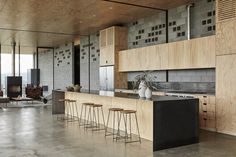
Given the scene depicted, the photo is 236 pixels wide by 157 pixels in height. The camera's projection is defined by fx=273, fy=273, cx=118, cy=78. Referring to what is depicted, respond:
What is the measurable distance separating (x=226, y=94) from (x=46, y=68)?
56.1ft

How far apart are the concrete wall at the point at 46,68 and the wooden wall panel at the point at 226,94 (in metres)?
15.6

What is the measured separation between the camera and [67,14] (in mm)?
9461

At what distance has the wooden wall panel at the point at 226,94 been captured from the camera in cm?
628

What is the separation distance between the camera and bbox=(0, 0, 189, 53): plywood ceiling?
814 cm

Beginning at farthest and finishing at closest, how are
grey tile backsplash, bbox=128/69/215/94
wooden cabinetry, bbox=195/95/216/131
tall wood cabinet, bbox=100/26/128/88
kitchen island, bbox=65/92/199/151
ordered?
tall wood cabinet, bbox=100/26/128/88, grey tile backsplash, bbox=128/69/215/94, wooden cabinetry, bbox=195/95/216/131, kitchen island, bbox=65/92/199/151

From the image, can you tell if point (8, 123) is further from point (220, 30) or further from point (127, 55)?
point (220, 30)

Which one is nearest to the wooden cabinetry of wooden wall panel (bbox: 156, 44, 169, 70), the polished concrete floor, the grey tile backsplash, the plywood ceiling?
the polished concrete floor

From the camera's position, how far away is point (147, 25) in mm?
10117

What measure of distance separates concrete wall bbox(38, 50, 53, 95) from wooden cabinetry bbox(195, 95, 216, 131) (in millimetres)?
15080

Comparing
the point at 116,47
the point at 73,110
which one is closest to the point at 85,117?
the point at 73,110

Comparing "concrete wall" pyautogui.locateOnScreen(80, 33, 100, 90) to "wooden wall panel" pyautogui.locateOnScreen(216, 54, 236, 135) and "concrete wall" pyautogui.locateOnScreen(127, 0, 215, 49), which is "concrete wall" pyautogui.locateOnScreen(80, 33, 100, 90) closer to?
"concrete wall" pyautogui.locateOnScreen(127, 0, 215, 49)

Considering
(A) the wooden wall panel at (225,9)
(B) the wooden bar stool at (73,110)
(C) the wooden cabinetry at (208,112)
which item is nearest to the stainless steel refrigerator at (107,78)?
(B) the wooden bar stool at (73,110)

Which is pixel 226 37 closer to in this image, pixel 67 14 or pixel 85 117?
pixel 85 117

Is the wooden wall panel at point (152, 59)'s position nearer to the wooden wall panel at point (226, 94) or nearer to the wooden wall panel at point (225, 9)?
the wooden wall panel at point (226, 94)
